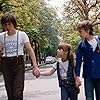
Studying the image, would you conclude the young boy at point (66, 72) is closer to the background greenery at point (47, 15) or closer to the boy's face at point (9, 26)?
the boy's face at point (9, 26)

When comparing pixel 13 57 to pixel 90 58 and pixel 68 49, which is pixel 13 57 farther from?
pixel 90 58

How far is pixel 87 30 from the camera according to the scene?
20.5 feet

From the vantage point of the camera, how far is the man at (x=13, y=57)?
6.27 meters

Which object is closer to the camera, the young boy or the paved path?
the young boy

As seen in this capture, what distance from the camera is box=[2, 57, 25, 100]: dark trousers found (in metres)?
6.26

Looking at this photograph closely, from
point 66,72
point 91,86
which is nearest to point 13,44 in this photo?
point 66,72

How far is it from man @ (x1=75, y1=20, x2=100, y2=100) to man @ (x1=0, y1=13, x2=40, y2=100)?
2.68 ft

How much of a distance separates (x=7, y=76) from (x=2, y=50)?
1.45 ft

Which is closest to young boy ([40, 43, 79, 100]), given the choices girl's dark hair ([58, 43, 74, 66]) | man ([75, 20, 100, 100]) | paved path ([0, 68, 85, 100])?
girl's dark hair ([58, 43, 74, 66])

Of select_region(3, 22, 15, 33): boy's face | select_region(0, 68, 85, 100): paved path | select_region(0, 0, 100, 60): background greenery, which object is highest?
select_region(0, 0, 100, 60): background greenery

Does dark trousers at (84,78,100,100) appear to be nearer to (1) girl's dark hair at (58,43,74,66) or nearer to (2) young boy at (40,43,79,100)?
(2) young boy at (40,43,79,100)

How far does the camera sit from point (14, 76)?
6.32 meters

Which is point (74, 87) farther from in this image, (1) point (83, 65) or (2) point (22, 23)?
(2) point (22, 23)

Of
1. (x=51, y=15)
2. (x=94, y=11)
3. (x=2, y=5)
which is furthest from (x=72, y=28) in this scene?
(x=2, y=5)
